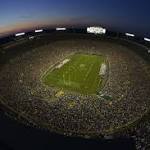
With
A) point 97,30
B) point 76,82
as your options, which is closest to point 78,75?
point 76,82

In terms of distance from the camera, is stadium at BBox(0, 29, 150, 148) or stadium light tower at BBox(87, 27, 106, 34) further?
stadium light tower at BBox(87, 27, 106, 34)

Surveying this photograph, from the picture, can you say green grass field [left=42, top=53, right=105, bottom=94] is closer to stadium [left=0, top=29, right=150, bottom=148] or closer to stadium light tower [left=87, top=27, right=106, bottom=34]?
stadium [left=0, top=29, right=150, bottom=148]

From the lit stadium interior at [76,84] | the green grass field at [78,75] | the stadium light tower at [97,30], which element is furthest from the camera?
the stadium light tower at [97,30]

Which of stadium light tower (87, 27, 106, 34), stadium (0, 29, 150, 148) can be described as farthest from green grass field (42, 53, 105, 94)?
stadium light tower (87, 27, 106, 34)

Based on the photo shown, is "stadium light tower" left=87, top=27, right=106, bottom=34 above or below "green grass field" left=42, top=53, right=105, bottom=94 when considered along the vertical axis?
above

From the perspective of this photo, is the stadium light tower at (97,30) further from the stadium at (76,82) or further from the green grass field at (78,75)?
the green grass field at (78,75)

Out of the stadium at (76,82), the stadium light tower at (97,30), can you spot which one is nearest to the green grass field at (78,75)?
the stadium at (76,82)

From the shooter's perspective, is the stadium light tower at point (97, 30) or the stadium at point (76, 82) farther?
the stadium light tower at point (97, 30)

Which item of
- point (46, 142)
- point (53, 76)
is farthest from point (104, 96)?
point (46, 142)

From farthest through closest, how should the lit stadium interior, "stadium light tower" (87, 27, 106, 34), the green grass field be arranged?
"stadium light tower" (87, 27, 106, 34), the green grass field, the lit stadium interior

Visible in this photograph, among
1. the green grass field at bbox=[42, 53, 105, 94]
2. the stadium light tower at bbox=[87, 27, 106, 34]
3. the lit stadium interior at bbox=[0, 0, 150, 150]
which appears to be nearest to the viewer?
the lit stadium interior at bbox=[0, 0, 150, 150]
